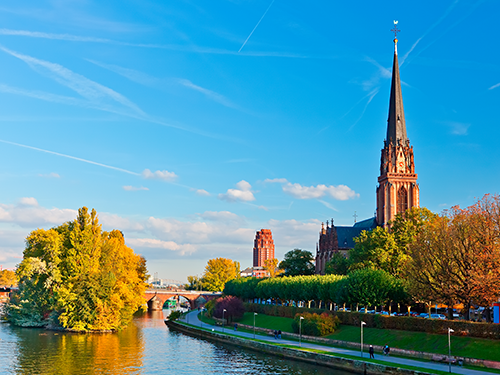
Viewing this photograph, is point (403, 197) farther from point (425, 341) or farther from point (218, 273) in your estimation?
point (425, 341)

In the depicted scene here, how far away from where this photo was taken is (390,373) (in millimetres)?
46812

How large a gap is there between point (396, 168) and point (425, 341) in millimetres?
80950

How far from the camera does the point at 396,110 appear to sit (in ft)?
437

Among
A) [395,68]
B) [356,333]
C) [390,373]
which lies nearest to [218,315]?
[356,333]

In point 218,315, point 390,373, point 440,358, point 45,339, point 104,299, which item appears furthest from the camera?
point 218,315

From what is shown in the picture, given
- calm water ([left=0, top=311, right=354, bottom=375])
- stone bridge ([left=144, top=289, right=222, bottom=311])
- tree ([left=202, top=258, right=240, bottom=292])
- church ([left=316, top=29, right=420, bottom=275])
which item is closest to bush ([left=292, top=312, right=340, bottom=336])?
calm water ([left=0, top=311, right=354, bottom=375])

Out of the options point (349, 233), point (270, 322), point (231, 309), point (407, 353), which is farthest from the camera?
point (349, 233)

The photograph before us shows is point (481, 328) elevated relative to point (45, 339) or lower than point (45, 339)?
elevated

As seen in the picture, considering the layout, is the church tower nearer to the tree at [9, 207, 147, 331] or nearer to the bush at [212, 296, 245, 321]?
the bush at [212, 296, 245, 321]

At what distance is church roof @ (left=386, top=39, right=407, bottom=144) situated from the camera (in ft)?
436

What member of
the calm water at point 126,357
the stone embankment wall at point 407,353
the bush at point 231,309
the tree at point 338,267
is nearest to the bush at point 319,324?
the stone embankment wall at point 407,353

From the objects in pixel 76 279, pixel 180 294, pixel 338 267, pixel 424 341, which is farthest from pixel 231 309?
pixel 180 294

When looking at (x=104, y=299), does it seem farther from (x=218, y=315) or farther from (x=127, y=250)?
(x=218, y=315)

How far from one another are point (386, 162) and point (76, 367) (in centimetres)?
9959
